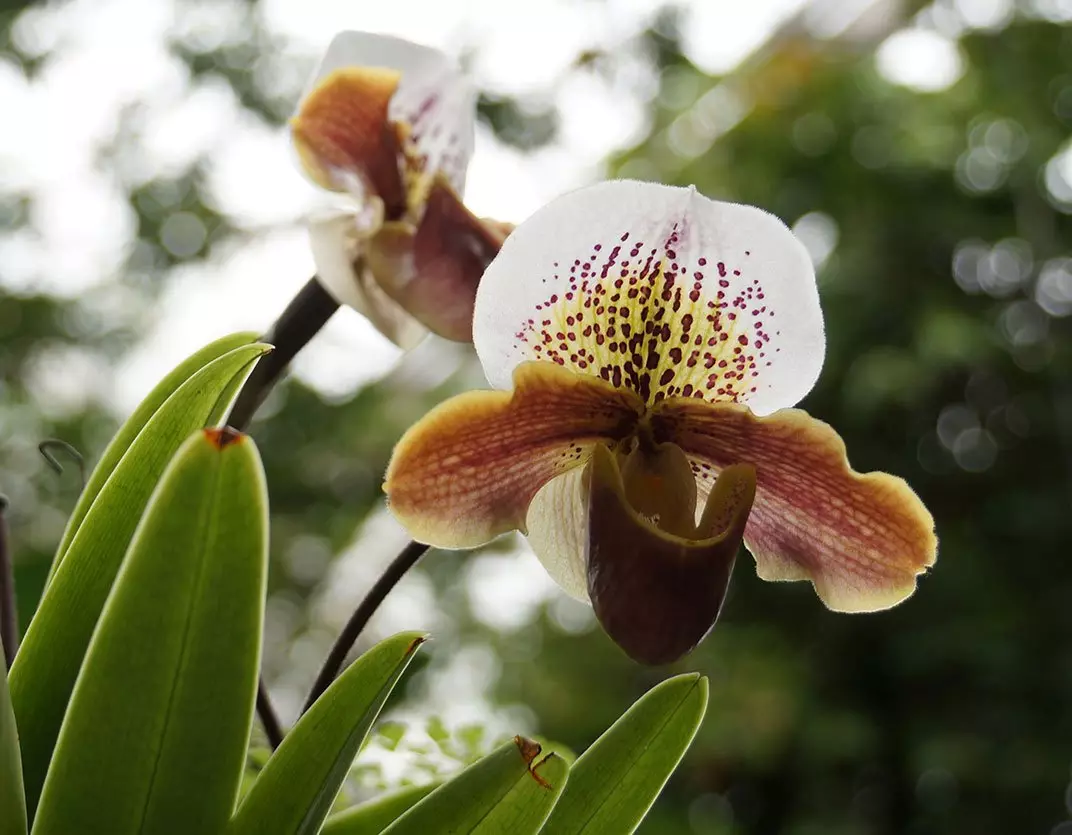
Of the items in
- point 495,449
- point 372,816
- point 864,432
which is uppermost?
point 495,449

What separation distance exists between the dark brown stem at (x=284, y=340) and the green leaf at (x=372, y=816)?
160 mm

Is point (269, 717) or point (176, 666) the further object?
point (269, 717)

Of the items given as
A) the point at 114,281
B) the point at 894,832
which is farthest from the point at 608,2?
the point at 894,832

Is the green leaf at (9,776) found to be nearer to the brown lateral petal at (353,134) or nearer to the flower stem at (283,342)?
the flower stem at (283,342)

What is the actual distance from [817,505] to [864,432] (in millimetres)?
2563

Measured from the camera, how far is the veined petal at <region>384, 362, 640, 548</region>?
341 mm

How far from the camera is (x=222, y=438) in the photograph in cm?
26

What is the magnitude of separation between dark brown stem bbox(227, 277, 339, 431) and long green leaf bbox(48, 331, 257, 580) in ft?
0.14

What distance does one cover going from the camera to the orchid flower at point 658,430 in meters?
0.33

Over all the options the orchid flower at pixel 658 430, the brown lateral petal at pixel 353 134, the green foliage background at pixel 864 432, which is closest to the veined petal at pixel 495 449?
the orchid flower at pixel 658 430

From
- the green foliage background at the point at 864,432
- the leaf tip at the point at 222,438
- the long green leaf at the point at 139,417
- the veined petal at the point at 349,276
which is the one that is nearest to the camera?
the leaf tip at the point at 222,438

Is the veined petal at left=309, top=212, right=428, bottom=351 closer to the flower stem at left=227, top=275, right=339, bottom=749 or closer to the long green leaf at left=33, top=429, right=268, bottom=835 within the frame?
the flower stem at left=227, top=275, right=339, bottom=749

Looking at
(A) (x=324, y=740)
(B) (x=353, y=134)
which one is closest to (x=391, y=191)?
(B) (x=353, y=134)

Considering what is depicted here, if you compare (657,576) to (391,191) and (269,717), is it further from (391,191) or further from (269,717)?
(391,191)
